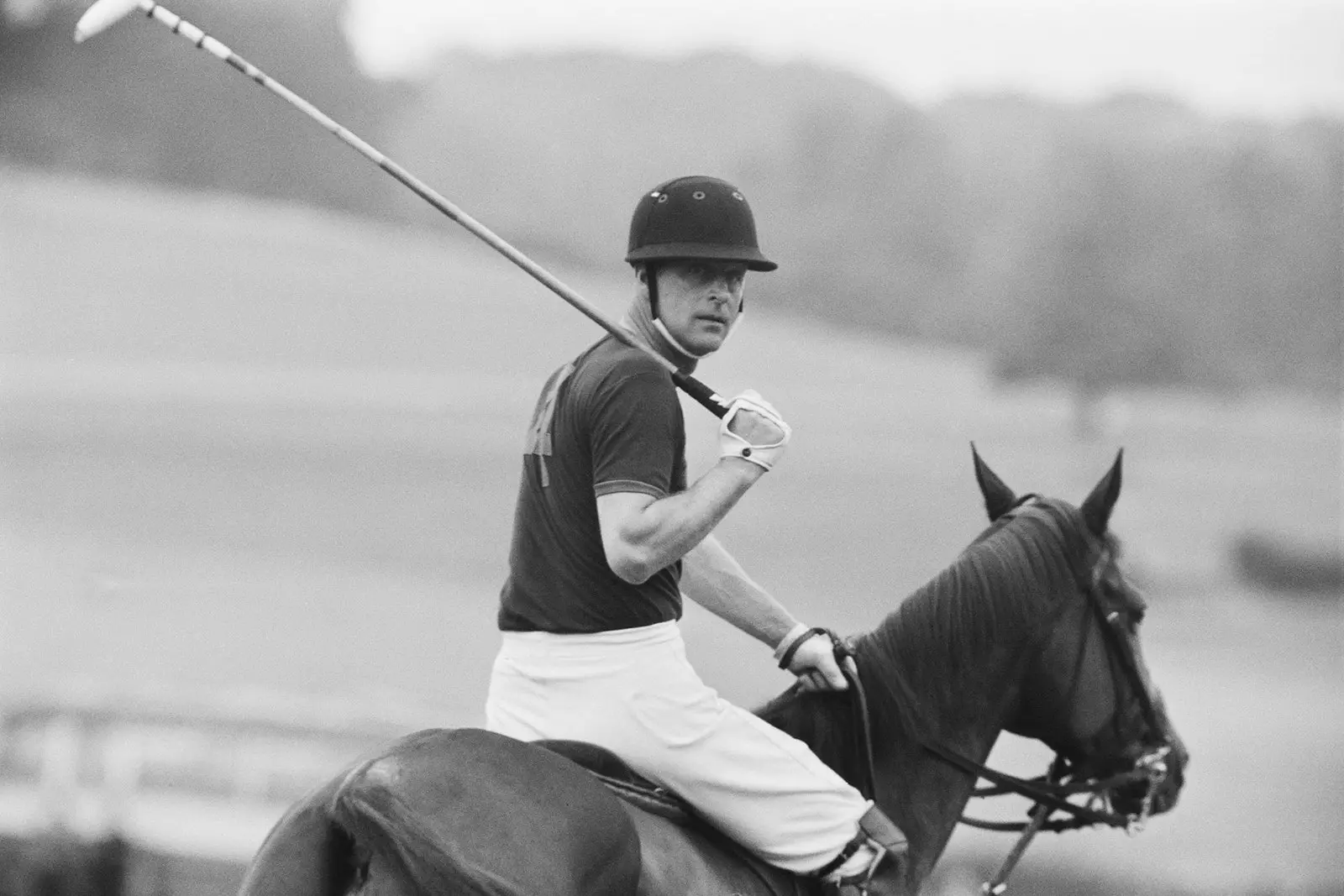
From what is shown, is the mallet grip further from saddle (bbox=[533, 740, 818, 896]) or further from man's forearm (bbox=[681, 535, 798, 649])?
saddle (bbox=[533, 740, 818, 896])

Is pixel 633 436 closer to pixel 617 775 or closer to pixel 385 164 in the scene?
pixel 617 775

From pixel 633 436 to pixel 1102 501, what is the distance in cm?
113

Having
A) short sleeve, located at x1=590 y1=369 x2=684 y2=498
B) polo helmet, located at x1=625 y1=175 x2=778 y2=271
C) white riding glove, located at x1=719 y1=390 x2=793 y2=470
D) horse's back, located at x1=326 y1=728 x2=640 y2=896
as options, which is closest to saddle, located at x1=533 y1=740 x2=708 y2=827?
horse's back, located at x1=326 y1=728 x2=640 y2=896

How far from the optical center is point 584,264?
24.1 ft

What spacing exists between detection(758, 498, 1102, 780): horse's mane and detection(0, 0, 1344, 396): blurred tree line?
413 centimetres

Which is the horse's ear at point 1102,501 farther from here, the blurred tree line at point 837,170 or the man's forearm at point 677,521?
the blurred tree line at point 837,170

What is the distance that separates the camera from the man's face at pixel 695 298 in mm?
2668

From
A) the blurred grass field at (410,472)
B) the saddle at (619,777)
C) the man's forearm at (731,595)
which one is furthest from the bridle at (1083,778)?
the blurred grass field at (410,472)

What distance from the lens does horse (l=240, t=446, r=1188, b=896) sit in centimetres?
217

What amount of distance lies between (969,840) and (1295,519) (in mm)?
2117

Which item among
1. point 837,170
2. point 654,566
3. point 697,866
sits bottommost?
point 697,866

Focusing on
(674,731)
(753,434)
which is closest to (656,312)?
(753,434)

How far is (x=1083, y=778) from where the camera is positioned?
327cm

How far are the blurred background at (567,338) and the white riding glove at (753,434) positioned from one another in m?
3.93
